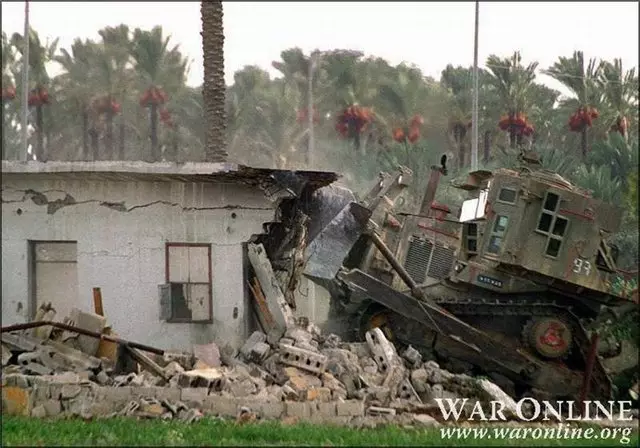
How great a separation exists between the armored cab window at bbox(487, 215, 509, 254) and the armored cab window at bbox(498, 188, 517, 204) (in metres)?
0.29

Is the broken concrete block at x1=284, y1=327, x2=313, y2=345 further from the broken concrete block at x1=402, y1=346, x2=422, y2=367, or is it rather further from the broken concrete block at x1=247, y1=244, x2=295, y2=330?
the broken concrete block at x1=402, y1=346, x2=422, y2=367

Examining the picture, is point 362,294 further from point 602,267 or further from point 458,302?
point 602,267

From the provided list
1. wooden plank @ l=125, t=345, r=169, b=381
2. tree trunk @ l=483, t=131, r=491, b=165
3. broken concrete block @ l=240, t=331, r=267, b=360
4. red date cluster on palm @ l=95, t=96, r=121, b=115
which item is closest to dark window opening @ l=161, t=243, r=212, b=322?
broken concrete block @ l=240, t=331, r=267, b=360

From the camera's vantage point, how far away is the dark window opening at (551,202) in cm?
2003

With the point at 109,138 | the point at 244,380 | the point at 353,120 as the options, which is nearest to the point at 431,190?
the point at 244,380

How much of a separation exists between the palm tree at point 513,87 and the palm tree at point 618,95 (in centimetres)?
310

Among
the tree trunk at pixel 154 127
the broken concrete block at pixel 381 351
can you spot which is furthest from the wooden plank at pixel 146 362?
the tree trunk at pixel 154 127

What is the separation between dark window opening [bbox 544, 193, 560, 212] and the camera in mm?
20031

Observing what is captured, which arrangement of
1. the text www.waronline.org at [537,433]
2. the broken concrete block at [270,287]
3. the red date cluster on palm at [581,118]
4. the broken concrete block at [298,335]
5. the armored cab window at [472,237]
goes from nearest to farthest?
the text www.waronline.org at [537,433] < the broken concrete block at [298,335] < the broken concrete block at [270,287] < the armored cab window at [472,237] < the red date cluster on palm at [581,118]

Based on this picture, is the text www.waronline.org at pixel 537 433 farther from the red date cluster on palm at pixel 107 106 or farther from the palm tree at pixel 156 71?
the red date cluster on palm at pixel 107 106

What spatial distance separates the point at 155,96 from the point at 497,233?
43.7 meters

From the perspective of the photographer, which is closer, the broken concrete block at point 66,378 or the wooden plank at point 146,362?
the broken concrete block at point 66,378

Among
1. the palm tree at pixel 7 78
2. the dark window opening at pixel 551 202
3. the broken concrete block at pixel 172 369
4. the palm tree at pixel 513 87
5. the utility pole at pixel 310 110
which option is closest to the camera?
the broken concrete block at pixel 172 369

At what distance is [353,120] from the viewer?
162 feet
